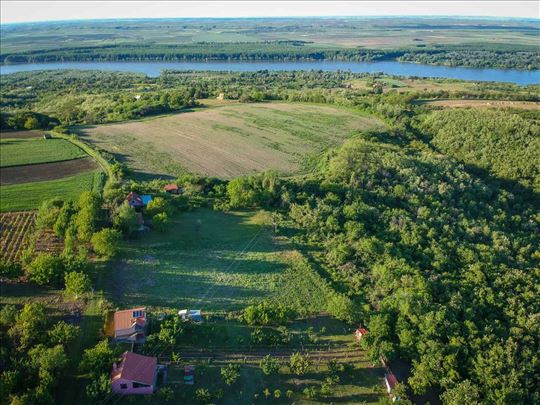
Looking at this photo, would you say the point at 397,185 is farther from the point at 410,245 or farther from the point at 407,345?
the point at 407,345

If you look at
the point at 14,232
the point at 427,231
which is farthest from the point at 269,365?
the point at 14,232

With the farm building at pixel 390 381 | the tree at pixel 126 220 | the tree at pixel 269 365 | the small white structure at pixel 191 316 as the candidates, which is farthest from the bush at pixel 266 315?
the tree at pixel 126 220

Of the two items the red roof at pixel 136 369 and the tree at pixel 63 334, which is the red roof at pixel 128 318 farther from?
the red roof at pixel 136 369

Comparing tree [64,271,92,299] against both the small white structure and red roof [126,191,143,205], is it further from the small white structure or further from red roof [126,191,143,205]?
red roof [126,191,143,205]

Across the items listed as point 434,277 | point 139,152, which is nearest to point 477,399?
point 434,277

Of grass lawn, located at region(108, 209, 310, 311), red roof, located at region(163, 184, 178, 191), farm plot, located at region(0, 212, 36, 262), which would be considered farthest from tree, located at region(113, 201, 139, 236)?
red roof, located at region(163, 184, 178, 191)

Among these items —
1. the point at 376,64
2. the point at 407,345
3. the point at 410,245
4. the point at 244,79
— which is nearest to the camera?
the point at 407,345

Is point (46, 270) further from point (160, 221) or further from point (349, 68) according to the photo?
point (349, 68)
